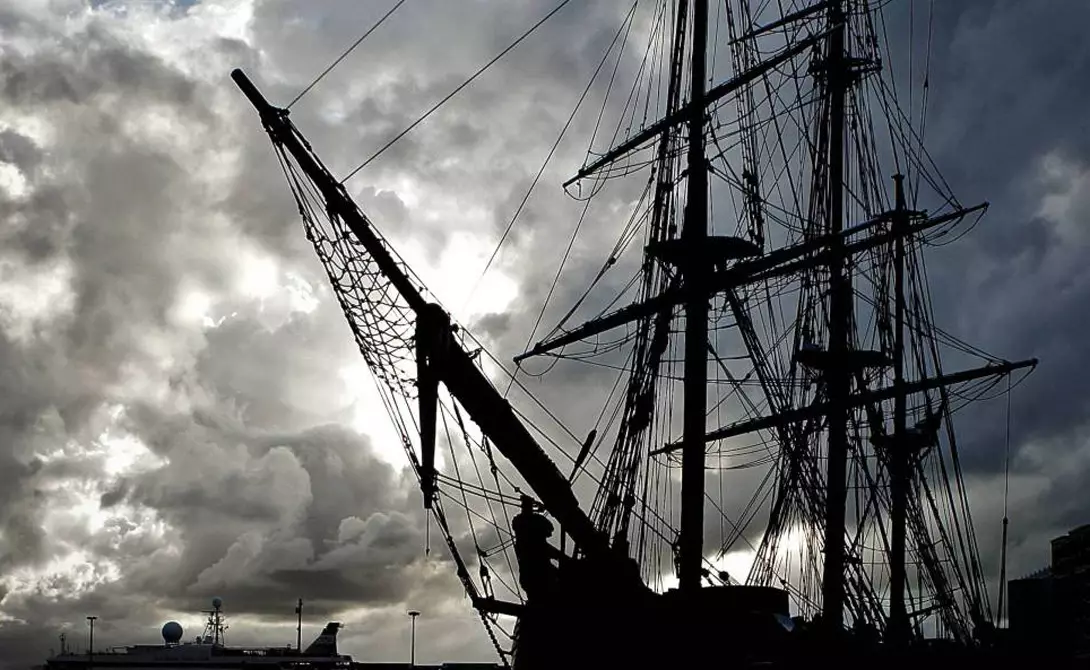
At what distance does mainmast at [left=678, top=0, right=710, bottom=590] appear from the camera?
43.7m

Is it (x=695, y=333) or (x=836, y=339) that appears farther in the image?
(x=836, y=339)

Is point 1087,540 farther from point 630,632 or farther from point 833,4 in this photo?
point 630,632

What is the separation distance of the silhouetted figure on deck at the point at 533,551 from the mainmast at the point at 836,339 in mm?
22482

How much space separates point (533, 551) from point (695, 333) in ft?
34.0

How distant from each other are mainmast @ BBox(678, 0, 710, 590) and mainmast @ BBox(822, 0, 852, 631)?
12.3 meters

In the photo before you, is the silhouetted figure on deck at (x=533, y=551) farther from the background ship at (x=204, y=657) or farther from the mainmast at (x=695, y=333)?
the background ship at (x=204, y=657)

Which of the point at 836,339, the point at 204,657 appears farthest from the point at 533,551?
the point at 204,657

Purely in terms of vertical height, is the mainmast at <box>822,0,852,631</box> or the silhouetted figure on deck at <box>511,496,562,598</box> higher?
the mainmast at <box>822,0,852,631</box>

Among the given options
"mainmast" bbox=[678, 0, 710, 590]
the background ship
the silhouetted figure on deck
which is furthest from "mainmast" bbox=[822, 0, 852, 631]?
the background ship

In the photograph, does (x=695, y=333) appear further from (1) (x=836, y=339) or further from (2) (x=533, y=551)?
(1) (x=836, y=339)

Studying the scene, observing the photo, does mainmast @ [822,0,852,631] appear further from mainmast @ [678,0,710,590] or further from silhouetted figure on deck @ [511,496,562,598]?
silhouetted figure on deck @ [511,496,562,598]

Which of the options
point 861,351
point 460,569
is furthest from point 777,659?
point 861,351

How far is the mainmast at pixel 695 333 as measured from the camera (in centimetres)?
4372

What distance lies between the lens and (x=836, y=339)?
6334 centimetres
